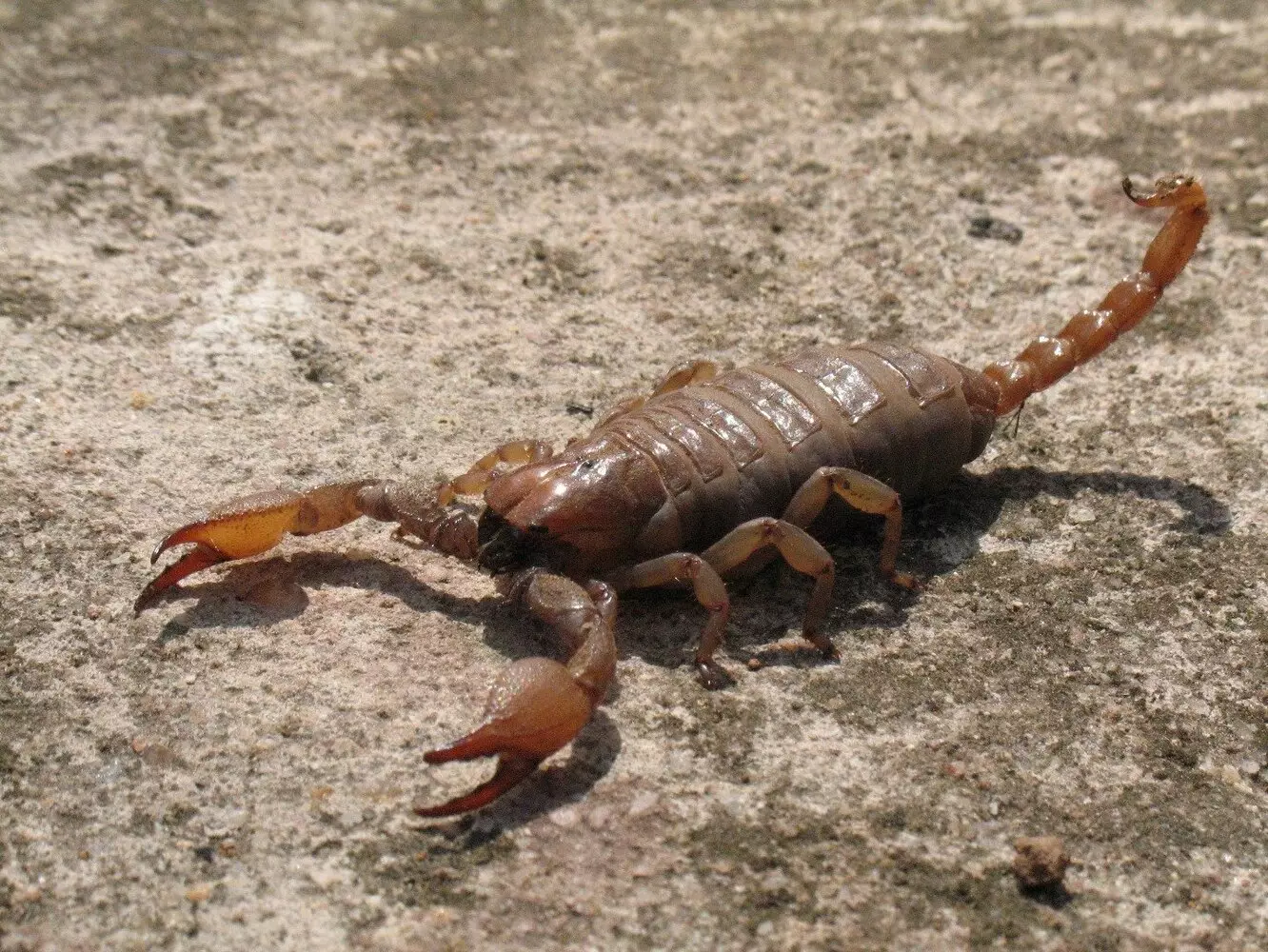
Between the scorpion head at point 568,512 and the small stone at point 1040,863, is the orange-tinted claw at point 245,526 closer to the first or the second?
the scorpion head at point 568,512

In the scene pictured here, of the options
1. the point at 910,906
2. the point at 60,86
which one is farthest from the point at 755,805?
the point at 60,86

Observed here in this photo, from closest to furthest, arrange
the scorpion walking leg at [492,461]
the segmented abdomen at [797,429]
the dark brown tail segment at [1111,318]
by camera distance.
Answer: the segmented abdomen at [797,429], the scorpion walking leg at [492,461], the dark brown tail segment at [1111,318]

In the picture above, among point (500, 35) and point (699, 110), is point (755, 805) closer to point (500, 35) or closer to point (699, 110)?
point (699, 110)

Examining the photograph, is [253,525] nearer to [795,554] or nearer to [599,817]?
[599,817]

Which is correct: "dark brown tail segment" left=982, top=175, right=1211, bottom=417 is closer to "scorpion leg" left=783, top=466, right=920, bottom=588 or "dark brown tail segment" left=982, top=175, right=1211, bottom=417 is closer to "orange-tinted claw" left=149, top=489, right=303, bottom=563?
"scorpion leg" left=783, top=466, right=920, bottom=588

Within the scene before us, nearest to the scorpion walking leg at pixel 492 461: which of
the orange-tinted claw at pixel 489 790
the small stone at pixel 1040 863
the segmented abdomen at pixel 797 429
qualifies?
the segmented abdomen at pixel 797 429

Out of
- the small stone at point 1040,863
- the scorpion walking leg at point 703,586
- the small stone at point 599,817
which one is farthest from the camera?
the scorpion walking leg at point 703,586

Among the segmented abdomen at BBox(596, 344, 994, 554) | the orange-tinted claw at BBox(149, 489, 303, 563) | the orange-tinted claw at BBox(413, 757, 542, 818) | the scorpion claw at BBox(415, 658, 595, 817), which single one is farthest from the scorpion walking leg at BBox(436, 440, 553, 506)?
the orange-tinted claw at BBox(413, 757, 542, 818)

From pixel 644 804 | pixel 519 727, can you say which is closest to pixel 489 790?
pixel 519 727
